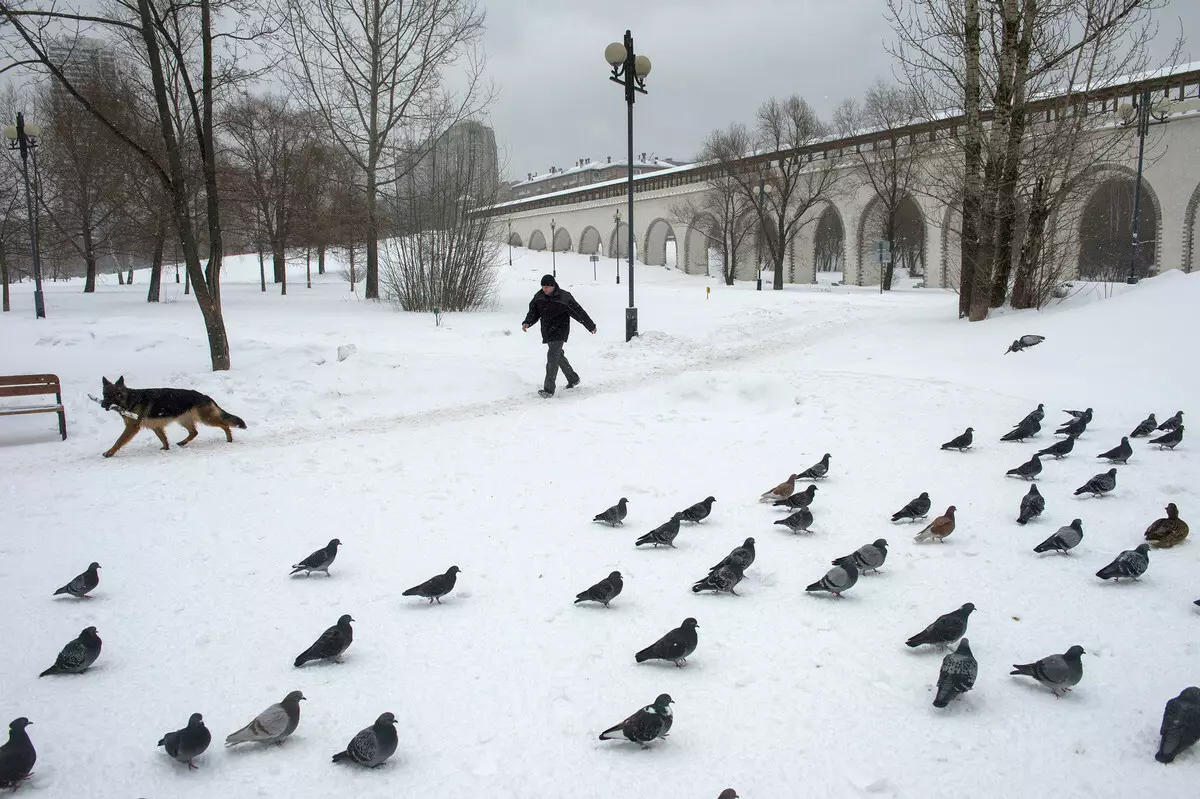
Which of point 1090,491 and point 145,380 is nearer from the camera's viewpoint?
point 1090,491

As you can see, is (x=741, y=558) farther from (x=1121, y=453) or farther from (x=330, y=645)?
(x=1121, y=453)

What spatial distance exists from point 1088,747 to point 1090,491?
403cm

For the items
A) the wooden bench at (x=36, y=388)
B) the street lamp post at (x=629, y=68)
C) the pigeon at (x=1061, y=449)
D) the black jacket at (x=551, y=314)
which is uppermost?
the street lamp post at (x=629, y=68)

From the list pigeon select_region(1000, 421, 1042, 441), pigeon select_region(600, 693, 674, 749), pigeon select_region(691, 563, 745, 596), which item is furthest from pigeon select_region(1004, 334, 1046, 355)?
pigeon select_region(600, 693, 674, 749)

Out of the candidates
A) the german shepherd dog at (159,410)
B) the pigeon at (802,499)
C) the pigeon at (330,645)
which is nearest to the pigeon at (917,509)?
the pigeon at (802,499)

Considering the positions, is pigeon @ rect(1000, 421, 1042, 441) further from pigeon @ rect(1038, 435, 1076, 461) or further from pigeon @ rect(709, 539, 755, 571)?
pigeon @ rect(709, 539, 755, 571)

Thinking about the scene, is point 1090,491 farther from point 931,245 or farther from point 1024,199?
point 931,245

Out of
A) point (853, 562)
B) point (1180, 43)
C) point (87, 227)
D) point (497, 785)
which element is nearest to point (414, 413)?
point (853, 562)

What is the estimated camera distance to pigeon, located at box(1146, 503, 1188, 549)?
5496mm

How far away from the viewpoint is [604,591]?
491 centimetres

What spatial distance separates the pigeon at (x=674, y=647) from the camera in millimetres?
4148

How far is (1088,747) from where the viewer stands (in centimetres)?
344

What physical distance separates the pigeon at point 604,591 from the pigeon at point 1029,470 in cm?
469

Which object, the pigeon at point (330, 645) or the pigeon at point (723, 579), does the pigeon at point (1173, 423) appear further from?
the pigeon at point (330, 645)
